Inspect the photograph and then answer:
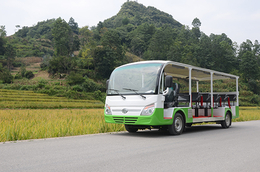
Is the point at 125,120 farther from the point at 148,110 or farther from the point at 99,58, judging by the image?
the point at 99,58

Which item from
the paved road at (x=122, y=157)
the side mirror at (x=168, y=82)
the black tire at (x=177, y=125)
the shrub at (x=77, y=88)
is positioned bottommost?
the paved road at (x=122, y=157)

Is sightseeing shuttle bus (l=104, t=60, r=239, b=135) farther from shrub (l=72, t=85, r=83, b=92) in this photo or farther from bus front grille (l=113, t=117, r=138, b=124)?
shrub (l=72, t=85, r=83, b=92)

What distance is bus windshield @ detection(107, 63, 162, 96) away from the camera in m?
9.67

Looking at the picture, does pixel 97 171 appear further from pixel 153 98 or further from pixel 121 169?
pixel 153 98

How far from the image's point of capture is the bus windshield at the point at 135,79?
31.7 feet

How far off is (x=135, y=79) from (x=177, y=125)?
246 cm

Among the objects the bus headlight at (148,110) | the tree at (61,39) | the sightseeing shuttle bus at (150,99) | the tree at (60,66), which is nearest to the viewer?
the bus headlight at (148,110)

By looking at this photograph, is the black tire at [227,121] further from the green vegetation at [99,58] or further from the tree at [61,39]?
the tree at [61,39]

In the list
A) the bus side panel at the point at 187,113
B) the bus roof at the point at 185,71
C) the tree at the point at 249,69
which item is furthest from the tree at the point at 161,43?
the bus side panel at the point at 187,113

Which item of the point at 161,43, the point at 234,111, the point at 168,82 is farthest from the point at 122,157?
the point at 161,43

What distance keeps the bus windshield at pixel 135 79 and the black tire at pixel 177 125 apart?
5.11 ft

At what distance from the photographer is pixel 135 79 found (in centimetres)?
1002

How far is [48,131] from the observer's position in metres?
9.13

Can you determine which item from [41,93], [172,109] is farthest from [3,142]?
[41,93]
